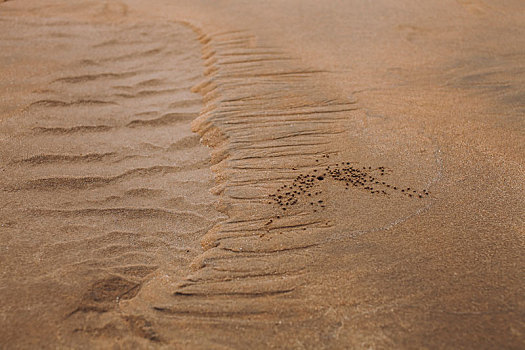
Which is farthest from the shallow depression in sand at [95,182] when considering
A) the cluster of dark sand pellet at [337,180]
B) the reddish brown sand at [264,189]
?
the cluster of dark sand pellet at [337,180]

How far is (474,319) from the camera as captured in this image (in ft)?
4.68

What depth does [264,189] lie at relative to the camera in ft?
7.13

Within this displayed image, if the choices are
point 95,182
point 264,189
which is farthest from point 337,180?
point 95,182

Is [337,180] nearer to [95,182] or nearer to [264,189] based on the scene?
[264,189]

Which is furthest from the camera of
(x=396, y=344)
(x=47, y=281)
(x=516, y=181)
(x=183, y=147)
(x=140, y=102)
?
(x=140, y=102)

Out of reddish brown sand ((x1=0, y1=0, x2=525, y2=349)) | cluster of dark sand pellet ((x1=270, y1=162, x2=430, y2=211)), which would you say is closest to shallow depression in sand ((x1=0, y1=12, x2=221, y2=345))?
reddish brown sand ((x1=0, y1=0, x2=525, y2=349))

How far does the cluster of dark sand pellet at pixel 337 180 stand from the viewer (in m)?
2.04

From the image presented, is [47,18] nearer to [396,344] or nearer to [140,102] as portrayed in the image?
[140,102]

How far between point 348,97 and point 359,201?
1.17 metres

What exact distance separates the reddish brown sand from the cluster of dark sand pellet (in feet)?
0.04

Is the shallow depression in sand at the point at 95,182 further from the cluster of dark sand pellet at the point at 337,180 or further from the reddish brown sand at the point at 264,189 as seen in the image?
the cluster of dark sand pellet at the point at 337,180

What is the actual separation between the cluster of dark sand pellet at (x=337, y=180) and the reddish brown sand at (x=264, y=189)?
0.01 metres

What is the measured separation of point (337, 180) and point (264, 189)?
364 mm

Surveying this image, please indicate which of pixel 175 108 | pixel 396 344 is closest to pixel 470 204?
pixel 396 344
